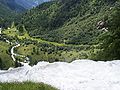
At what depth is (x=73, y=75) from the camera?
20.2 metres

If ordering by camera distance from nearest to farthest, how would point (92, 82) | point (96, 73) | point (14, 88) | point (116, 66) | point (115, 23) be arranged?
point (14, 88)
point (92, 82)
point (96, 73)
point (116, 66)
point (115, 23)

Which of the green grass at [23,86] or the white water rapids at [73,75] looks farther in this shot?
the white water rapids at [73,75]

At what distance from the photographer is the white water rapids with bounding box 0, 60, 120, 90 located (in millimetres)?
18156

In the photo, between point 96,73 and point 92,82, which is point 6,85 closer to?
point 92,82

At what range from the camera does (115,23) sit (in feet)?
155

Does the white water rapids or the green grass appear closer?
the green grass

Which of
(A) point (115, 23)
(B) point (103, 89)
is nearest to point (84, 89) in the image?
(B) point (103, 89)

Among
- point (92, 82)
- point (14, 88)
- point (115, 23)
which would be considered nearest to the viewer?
point (14, 88)

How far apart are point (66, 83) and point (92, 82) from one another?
1365 mm

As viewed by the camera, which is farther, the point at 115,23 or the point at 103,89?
the point at 115,23

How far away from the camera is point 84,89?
17.5 meters

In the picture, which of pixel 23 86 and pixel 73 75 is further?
pixel 73 75

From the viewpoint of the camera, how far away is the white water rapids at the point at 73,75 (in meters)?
18.2

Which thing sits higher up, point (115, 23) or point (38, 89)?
point (115, 23)
